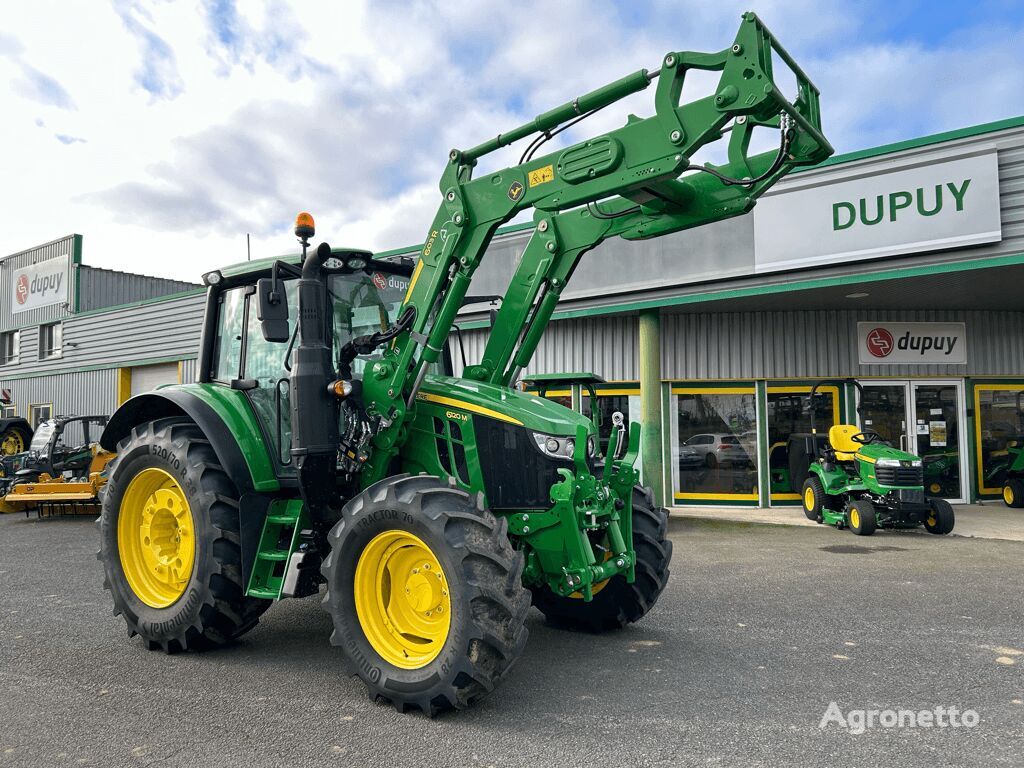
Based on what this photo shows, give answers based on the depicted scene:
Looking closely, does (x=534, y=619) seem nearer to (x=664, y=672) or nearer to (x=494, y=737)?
(x=664, y=672)

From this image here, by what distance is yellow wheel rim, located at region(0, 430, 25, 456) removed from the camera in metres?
18.0

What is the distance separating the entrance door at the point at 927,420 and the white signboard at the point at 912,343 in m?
0.38

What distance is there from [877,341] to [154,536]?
38.9ft

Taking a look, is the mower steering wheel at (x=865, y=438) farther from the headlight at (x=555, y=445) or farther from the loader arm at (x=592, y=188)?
the headlight at (x=555, y=445)

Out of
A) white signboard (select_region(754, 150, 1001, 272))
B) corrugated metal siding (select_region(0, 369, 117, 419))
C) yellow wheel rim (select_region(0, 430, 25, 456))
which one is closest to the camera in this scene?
white signboard (select_region(754, 150, 1001, 272))

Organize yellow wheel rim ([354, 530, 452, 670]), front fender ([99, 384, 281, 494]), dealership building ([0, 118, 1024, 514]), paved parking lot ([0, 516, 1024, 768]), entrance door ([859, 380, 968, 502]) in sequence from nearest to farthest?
paved parking lot ([0, 516, 1024, 768])
yellow wheel rim ([354, 530, 452, 670])
front fender ([99, 384, 281, 494])
dealership building ([0, 118, 1024, 514])
entrance door ([859, 380, 968, 502])

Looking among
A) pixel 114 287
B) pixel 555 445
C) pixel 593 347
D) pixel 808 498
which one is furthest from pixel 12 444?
pixel 555 445

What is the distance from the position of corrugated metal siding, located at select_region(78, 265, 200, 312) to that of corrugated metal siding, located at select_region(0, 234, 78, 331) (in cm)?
34

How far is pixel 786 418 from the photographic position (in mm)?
13195

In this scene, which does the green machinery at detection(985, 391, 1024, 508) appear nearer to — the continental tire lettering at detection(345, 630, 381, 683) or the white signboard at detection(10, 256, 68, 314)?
the continental tire lettering at detection(345, 630, 381, 683)

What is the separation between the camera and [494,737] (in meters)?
3.64

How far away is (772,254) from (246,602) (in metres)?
8.92

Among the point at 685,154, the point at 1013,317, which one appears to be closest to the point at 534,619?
the point at 685,154

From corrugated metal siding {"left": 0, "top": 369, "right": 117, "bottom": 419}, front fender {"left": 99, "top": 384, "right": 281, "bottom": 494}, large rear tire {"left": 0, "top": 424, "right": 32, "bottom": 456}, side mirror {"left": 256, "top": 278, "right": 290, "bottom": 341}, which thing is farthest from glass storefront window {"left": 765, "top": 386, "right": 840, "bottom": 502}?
corrugated metal siding {"left": 0, "top": 369, "right": 117, "bottom": 419}
